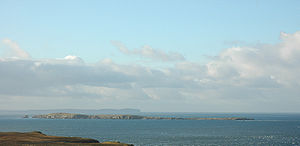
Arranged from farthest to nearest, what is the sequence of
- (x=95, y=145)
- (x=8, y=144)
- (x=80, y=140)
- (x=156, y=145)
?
(x=156, y=145) < (x=80, y=140) < (x=95, y=145) < (x=8, y=144)

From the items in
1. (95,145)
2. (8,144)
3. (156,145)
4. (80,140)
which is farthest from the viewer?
(156,145)

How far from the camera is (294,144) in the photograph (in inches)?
4232

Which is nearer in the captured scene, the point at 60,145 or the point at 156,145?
the point at 60,145

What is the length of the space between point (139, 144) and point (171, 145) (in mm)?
10605

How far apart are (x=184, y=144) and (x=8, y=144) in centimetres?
5629

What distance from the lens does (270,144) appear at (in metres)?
109

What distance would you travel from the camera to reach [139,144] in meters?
110

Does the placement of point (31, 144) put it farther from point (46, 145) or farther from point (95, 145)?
point (95, 145)

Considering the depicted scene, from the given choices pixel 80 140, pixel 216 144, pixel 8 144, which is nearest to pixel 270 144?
pixel 216 144

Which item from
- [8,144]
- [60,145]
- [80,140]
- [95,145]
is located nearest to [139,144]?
[80,140]

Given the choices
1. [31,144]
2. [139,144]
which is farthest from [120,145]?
[139,144]

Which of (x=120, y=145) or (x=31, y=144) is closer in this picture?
(x=31, y=144)

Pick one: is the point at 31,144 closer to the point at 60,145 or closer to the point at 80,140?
the point at 60,145

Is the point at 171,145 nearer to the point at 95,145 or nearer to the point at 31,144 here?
the point at 95,145
